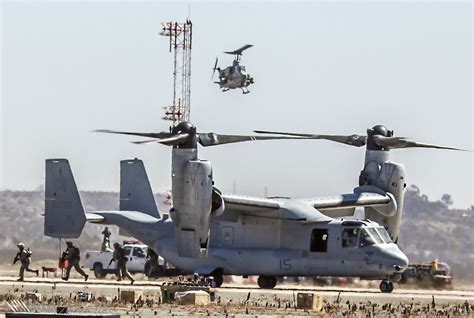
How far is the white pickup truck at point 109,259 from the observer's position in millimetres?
76812

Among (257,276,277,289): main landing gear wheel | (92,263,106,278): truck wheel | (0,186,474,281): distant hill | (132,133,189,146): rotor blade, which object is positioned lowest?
(0,186,474,281): distant hill

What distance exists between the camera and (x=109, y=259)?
77.1 meters

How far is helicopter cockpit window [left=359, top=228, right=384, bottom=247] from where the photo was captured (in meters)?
60.7

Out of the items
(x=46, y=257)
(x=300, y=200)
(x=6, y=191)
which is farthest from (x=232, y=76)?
(x=6, y=191)

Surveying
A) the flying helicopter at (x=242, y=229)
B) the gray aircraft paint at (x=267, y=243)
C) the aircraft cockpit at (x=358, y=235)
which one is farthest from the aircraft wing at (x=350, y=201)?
the aircraft cockpit at (x=358, y=235)

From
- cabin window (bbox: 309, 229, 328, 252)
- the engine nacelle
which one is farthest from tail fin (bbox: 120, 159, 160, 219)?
the engine nacelle

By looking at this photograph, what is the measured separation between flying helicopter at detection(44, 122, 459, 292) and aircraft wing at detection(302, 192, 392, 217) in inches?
1.5

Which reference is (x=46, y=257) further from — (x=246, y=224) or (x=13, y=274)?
(x=246, y=224)

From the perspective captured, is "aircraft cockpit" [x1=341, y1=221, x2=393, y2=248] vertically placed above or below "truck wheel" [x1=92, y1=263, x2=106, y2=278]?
above

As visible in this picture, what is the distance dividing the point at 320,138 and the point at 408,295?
368 inches

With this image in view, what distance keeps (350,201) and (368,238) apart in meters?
6.45

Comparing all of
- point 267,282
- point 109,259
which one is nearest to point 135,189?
point 267,282

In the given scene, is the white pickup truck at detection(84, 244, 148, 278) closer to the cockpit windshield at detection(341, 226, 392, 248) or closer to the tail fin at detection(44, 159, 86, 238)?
the tail fin at detection(44, 159, 86, 238)

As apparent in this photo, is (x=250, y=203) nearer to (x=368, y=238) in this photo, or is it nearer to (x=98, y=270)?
(x=368, y=238)
